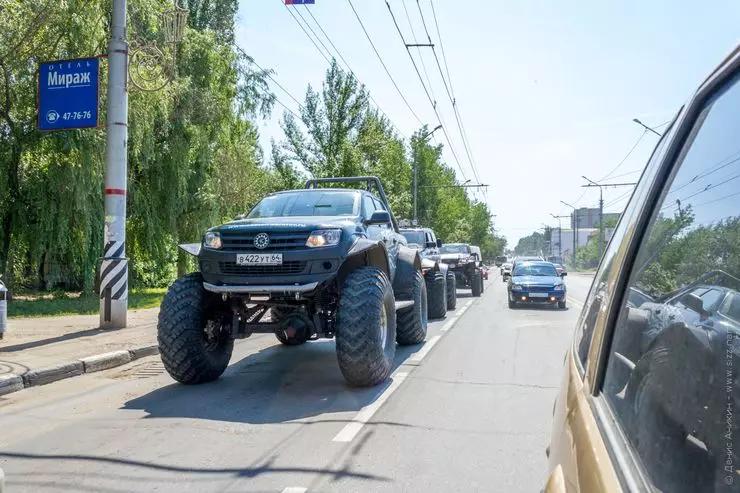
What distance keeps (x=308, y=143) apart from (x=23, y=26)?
1209cm

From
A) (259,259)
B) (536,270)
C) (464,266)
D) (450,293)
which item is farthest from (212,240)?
(464,266)

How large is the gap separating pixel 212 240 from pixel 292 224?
0.90 meters

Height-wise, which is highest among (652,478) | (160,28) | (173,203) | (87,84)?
(160,28)

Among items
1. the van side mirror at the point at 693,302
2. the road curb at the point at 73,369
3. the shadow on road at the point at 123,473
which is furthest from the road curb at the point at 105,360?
the van side mirror at the point at 693,302

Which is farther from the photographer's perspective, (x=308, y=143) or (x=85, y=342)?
(x=308, y=143)

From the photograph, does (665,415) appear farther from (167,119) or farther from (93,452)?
(167,119)

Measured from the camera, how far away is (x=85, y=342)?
9.41 metres

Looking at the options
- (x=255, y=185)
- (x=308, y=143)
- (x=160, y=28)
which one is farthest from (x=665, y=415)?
(x=308, y=143)

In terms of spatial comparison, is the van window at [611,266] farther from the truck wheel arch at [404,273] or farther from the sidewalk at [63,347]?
the truck wheel arch at [404,273]

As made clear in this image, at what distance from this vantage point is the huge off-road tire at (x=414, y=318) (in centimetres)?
938

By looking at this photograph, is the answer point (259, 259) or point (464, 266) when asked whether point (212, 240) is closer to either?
point (259, 259)

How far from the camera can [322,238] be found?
668cm

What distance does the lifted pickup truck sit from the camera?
648cm

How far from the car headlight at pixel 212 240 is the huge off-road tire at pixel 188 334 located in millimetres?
454
